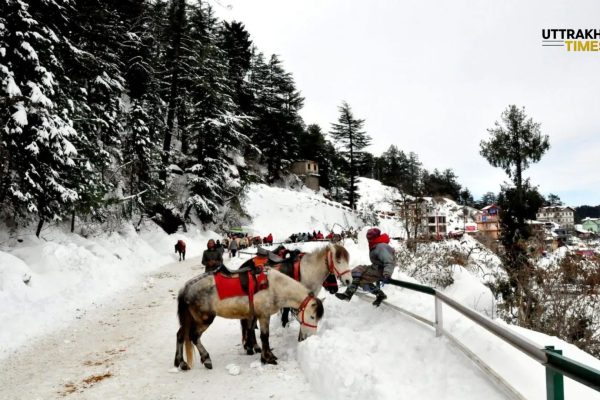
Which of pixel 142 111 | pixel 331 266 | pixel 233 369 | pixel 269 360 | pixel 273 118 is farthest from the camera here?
pixel 273 118

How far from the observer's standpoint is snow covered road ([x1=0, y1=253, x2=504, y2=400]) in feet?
13.6

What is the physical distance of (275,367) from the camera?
573 centimetres

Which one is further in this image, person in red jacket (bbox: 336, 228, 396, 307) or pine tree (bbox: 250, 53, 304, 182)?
pine tree (bbox: 250, 53, 304, 182)

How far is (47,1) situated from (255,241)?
28.7m

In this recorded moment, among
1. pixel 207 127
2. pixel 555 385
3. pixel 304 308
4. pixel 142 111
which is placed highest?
pixel 207 127

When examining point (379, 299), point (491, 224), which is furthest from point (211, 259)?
point (491, 224)

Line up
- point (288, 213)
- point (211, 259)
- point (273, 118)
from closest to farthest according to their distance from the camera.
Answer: point (211, 259) → point (288, 213) → point (273, 118)

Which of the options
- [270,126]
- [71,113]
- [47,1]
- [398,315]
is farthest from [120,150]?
[270,126]

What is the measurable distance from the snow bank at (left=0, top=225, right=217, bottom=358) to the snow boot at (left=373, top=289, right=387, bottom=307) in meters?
7.06

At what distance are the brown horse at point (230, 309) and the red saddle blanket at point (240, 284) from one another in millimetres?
67

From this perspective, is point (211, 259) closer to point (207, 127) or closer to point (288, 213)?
point (207, 127)

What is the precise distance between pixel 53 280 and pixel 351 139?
62.4 meters

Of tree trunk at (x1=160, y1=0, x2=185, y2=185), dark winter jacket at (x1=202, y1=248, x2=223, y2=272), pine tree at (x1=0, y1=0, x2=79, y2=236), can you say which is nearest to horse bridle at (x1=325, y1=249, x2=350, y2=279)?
dark winter jacket at (x1=202, y1=248, x2=223, y2=272)

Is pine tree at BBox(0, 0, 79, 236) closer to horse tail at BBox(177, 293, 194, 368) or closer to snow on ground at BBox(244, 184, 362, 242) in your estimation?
horse tail at BBox(177, 293, 194, 368)
